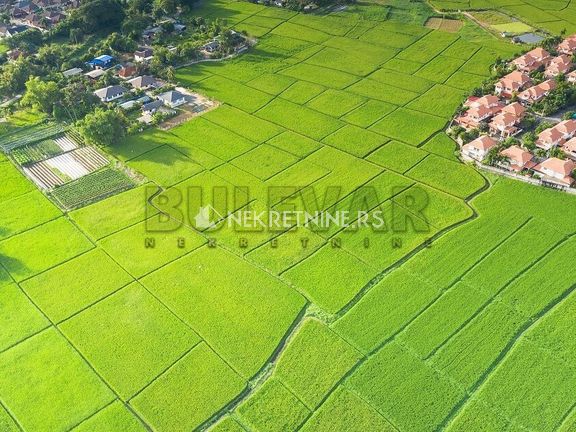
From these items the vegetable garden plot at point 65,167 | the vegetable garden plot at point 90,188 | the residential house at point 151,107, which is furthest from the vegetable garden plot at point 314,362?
the residential house at point 151,107

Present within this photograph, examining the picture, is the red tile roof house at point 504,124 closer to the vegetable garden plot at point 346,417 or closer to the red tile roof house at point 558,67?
the red tile roof house at point 558,67

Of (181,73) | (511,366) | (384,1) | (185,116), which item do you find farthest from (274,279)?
(384,1)

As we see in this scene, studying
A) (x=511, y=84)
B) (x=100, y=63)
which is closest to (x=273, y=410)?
(x=511, y=84)

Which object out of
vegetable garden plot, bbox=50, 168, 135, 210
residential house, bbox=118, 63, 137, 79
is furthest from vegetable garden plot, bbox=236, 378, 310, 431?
residential house, bbox=118, 63, 137, 79

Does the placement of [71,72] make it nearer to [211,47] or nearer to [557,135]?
[211,47]

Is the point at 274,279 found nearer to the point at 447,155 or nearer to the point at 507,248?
the point at 507,248

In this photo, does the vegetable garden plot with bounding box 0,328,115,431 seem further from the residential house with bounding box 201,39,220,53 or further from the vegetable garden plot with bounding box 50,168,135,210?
the residential house with bounding box 201,39,220,53
